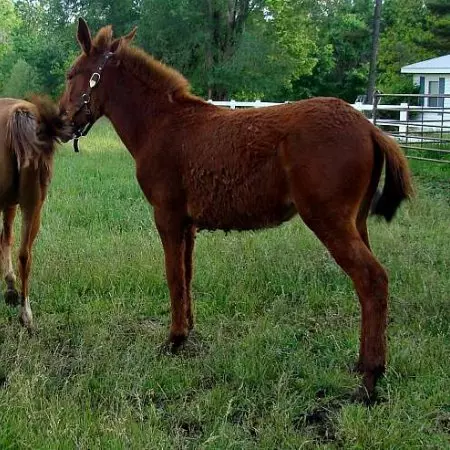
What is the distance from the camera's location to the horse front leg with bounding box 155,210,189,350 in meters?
4.35

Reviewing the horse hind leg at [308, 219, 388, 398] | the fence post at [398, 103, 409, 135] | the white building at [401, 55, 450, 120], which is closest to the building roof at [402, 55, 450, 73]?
the white building at [401, 55, 450, 120]

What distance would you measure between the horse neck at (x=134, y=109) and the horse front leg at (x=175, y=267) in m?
0.59

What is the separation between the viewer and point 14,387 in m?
3.54

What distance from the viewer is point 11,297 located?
5.34m

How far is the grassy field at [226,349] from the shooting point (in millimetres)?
3207

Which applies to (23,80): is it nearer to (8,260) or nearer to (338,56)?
(338,56)

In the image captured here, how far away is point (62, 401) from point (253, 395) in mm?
1051

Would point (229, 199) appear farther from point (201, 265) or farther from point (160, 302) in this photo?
point (201, 265)

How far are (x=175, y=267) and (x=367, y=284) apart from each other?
1358mm

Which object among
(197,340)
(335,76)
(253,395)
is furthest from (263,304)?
(335,76)

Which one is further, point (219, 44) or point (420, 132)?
point (219, 44)


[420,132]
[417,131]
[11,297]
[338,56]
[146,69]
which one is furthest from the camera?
[338,56]

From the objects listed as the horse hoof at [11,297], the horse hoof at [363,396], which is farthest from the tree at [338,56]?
the horse hoof at [363,396]

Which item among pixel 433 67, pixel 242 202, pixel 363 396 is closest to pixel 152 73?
pixel 242 202
